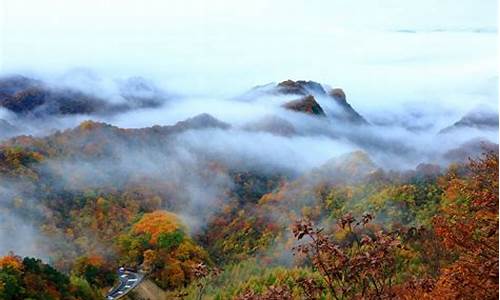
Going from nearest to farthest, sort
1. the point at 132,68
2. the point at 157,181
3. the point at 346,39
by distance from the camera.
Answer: the point at 346,39, the point at 132,68, the point at 157,181

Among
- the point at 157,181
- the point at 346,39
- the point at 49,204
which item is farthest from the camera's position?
the point at 157,181

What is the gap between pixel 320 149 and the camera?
20.8 feet

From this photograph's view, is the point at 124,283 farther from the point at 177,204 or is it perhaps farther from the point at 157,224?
the point at 177,204

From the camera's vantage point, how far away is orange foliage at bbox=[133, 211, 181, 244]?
636 centimetres

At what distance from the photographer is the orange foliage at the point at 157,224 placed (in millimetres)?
6363

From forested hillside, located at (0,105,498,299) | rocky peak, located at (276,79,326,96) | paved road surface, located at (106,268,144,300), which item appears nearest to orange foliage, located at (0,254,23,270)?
forested hillside, located at (0,105,498,299)

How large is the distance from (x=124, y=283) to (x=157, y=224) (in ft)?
1.99

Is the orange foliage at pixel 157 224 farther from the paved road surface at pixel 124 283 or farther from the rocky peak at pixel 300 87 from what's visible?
the rocky peak at pixel 300 87

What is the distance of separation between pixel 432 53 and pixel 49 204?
341 cm

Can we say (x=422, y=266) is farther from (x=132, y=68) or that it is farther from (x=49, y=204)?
(x=49, y=204)

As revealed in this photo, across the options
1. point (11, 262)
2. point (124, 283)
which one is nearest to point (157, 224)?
point (124, 283)

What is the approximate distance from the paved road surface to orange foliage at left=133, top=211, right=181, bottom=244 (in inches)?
14.0

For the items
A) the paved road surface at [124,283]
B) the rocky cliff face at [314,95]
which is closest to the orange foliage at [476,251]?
the rocky cliff face at [314,95]

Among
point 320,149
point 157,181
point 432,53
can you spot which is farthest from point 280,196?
point 432,53
